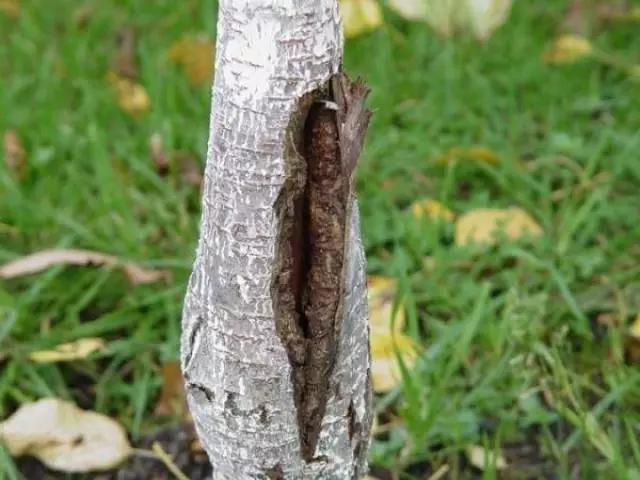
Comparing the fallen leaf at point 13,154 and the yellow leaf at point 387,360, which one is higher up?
the fallen leaf at point 13,154

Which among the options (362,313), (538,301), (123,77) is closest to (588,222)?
(538,301)

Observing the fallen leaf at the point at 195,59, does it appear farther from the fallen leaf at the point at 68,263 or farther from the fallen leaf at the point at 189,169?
the fallen leaf at the point at 68,263

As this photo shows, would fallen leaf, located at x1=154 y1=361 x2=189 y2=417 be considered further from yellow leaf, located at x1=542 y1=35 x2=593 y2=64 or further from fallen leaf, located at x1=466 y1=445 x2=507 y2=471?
yellow leaf, located at x1=542 y1=35 x2=593 y2=64

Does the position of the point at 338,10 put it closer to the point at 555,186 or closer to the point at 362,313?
the point at 362,313

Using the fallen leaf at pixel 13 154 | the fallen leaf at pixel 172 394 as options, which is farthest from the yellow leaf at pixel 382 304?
the fallen leaf at pixel 13 154

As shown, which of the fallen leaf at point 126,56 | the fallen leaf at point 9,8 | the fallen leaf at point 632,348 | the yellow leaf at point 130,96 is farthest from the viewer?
the fallen leaf at point 9,8

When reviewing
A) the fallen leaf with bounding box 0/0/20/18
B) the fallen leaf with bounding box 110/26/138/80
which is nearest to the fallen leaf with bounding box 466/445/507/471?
the fallen leaf with bounding box 110/26/138/80
